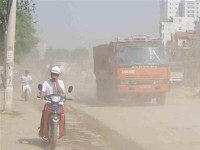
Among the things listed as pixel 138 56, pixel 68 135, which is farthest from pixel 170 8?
pixel 68 135

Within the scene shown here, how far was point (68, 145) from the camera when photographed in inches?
410

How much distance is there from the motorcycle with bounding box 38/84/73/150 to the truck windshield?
11.5 meters

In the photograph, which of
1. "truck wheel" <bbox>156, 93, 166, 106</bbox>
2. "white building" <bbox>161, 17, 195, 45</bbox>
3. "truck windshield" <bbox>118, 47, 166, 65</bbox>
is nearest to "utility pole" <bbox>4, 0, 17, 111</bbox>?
"truck windshield" <bbox>118, 47, 166, 65</bbox>

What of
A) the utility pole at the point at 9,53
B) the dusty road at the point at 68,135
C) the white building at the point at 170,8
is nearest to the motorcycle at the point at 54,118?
the dusty road at the point at 68,135

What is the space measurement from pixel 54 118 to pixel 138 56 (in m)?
12.1

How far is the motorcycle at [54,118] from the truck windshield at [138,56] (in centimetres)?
1150

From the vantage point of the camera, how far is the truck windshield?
68.8ft

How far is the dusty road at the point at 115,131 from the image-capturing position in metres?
10.3

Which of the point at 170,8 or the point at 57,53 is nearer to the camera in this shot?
the point at 57,53

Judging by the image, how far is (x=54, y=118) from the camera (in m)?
9.39

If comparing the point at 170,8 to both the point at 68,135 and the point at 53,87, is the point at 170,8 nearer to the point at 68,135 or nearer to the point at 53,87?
the point at 68,135

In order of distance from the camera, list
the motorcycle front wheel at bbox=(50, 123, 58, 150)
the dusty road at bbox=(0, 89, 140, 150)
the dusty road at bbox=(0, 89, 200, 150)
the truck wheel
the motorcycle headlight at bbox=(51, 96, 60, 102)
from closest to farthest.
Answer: the motorcycle front wheel at bbox=(50, 123, 58, 150) < the motorcycle headlight at bbox=(51, 96, 60, 102) < the dusty road at bbox=(0, 89, 140, 150) < the dusty road at bbox=(0, 89, 200, 150) < the truck wheel

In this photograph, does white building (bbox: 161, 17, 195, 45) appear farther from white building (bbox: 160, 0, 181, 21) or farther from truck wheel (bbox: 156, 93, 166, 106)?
truck wheel (bbox: 156, 93, 166, 106)

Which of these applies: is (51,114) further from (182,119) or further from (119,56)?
(119,56)
